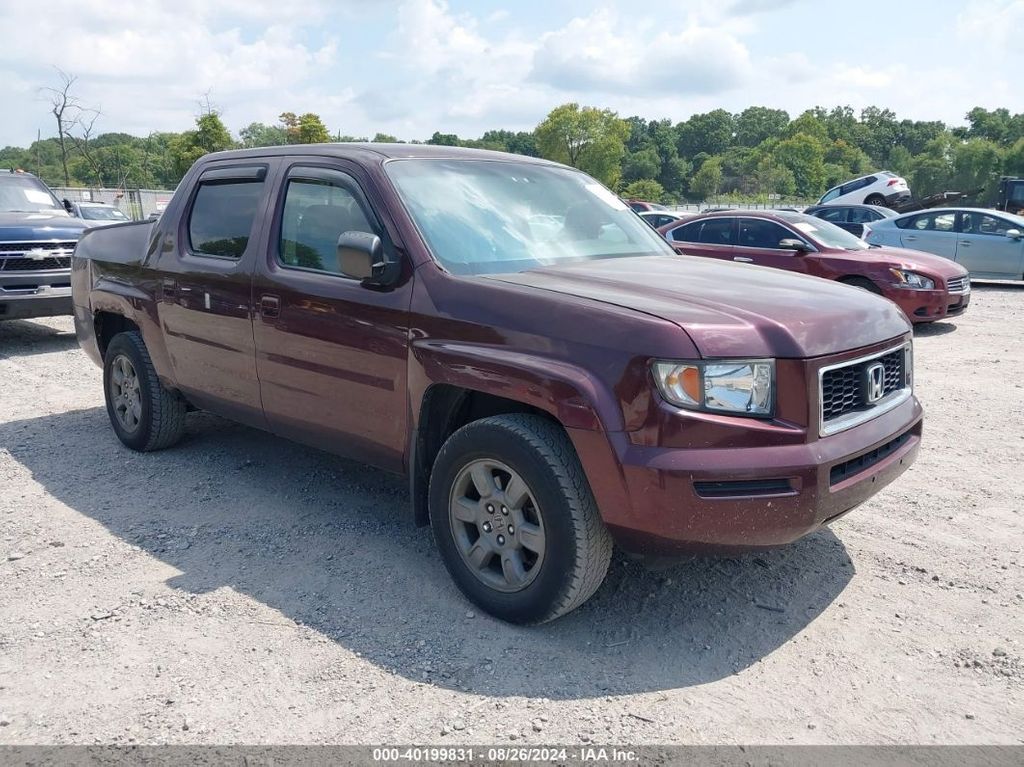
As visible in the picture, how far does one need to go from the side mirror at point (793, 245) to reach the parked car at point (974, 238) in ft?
19.8

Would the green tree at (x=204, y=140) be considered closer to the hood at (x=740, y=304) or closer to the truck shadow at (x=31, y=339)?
the truck shadow at (x=31, y=339)

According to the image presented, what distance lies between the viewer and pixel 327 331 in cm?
388

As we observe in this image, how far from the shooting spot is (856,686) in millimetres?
2928

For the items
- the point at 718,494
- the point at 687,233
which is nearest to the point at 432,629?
the point at 718,494

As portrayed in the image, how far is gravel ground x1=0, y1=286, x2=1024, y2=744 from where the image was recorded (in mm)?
2762

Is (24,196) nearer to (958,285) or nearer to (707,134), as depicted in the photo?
(958,285)

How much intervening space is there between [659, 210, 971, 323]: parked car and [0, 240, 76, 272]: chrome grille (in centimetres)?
716

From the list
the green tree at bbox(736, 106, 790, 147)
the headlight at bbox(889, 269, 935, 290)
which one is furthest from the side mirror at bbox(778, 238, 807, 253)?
the green tree at bbox(736, 106, 790, 147)

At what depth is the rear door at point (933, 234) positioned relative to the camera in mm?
15164

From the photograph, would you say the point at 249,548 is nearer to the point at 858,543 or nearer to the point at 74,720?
the point at 74,720

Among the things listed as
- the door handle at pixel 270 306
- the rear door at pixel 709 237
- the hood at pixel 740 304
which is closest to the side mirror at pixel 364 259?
the hood at pixel 740 304

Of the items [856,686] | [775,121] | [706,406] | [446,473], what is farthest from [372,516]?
[775,121]

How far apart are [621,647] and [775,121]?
160469 mm

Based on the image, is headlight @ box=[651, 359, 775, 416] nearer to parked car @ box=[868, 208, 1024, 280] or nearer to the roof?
the roof
